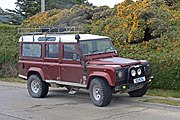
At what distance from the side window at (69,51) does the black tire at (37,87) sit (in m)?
1.46

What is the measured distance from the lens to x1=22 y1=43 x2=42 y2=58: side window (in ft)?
42.5

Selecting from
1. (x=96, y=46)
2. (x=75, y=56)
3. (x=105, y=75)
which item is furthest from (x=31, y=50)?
(x=105, y=75)

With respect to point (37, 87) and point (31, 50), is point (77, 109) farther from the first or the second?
point (31, 50)

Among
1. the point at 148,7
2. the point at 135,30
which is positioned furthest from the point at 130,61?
the point at 148,7

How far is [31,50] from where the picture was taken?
1321cm

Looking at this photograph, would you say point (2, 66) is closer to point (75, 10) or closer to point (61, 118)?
point (75, 10)

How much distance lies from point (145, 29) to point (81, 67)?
5320mm

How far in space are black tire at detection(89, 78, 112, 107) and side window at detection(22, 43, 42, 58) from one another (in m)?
2.82

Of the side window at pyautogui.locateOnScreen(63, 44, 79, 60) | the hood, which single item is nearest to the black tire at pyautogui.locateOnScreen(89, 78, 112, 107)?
the hood

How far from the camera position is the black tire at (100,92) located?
10.6 meters

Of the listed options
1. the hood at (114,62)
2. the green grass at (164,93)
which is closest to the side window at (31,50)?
the hood at (114,62)

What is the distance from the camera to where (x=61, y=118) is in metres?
9.44

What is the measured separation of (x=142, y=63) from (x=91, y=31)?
676 centimetres

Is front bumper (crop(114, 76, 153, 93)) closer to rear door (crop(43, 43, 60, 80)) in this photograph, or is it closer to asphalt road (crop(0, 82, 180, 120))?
asphalt road (crop(0, 82, 180, 120))
